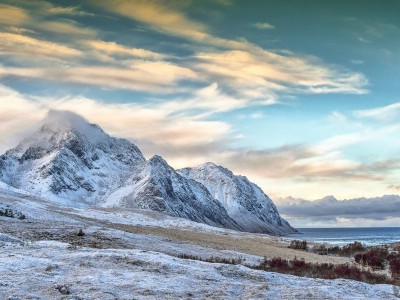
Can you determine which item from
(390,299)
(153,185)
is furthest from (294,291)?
(153,185)

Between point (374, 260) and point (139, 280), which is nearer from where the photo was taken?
point (139, 280)

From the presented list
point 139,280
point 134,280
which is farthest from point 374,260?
point 134,280

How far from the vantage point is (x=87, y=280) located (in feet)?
44.3

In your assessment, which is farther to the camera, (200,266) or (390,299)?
(200,266)

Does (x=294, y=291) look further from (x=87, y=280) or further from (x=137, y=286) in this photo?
(x=87, y=280)

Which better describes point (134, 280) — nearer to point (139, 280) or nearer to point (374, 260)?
point (139, 280)

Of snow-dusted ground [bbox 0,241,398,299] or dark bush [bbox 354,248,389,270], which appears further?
dark bush [bbox 354,248,389,270]

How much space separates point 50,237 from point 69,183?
178343 mm

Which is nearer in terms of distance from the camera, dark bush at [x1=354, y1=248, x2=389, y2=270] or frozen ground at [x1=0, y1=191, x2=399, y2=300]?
frozen ground at [x1=0, y1=191, x2=399, y2=300]

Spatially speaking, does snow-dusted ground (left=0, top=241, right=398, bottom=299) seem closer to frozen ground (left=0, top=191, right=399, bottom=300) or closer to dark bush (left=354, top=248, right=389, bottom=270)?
frozen ground (left=0, top=191, right=399, bottom=300)

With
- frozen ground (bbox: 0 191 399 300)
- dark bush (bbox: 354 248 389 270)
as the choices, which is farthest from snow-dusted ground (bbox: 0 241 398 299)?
dark bush (bbox: 354 248 389 270)

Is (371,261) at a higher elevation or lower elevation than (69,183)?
lower

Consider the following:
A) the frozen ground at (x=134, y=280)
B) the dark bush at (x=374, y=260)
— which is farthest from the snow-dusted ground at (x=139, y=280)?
the dark bush at (x=374, y=260)

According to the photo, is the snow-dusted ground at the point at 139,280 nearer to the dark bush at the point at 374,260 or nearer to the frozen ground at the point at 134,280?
the frozen ground at the point at 134,280
